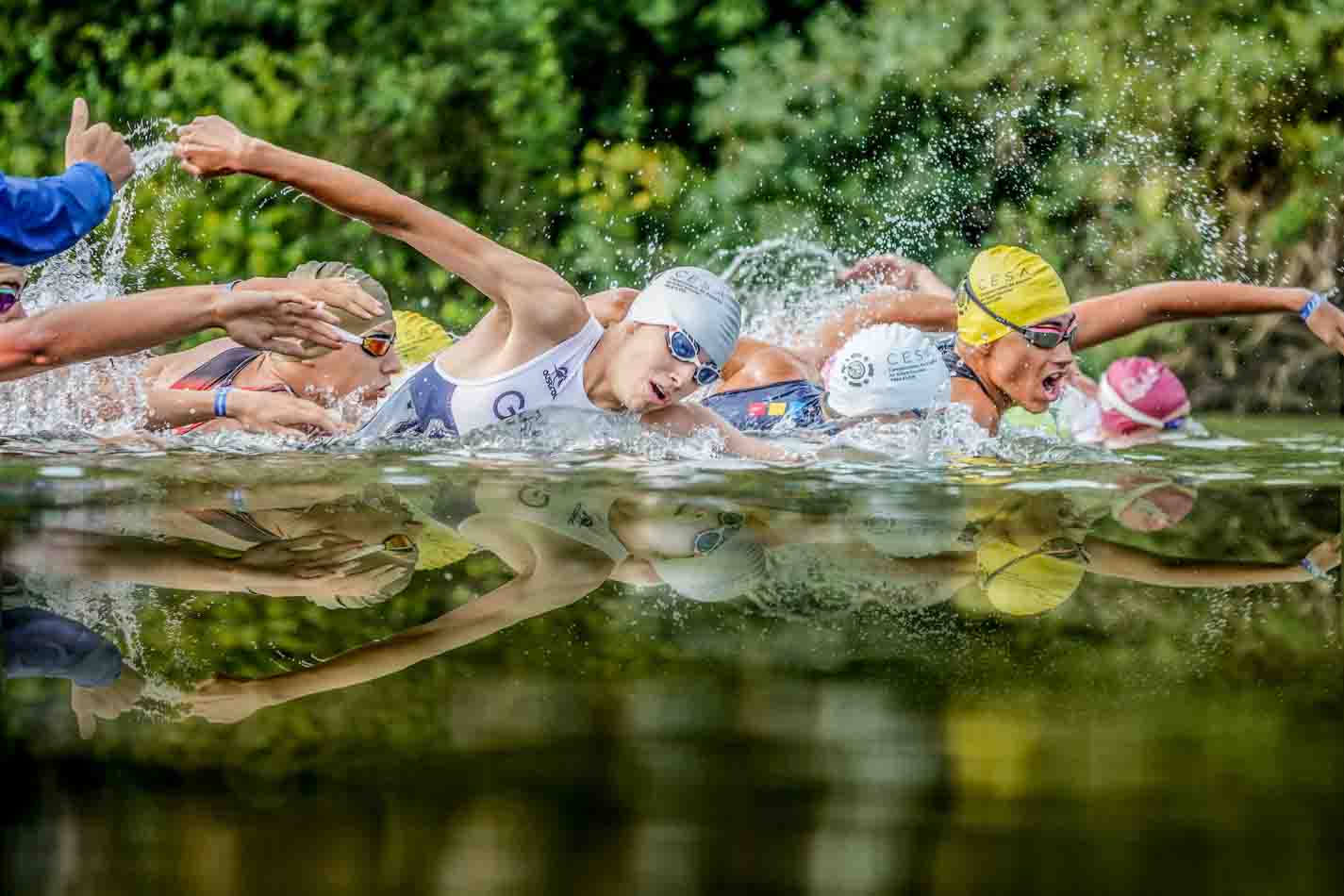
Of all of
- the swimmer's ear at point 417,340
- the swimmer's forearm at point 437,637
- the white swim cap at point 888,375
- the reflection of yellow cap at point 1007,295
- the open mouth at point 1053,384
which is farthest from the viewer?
the swimmer's ear at point 417,340

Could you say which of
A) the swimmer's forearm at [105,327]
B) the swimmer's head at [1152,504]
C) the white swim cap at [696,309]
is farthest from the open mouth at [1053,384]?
the swimmer's forearm at [105,327]

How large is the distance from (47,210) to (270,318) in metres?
0.79

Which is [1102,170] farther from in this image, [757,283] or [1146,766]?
[1146,766]

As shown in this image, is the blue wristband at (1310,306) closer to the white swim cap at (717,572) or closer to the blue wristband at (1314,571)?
the blue wristband at (1314,571)

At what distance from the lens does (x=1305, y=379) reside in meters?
11.5

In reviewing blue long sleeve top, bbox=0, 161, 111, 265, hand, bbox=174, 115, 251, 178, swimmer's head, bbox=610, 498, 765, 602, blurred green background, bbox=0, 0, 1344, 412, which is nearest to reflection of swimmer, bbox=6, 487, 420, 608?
swimmer's head, bbox=610, 498, 765, 602

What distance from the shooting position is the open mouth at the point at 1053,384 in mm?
8172

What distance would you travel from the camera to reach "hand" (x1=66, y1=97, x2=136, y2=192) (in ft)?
18.7

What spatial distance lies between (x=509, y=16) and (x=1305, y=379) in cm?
596

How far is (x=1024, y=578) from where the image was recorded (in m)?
4.41

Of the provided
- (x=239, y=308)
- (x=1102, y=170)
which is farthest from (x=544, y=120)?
(x=239, y=308)

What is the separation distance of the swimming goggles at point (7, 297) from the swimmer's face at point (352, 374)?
143cm

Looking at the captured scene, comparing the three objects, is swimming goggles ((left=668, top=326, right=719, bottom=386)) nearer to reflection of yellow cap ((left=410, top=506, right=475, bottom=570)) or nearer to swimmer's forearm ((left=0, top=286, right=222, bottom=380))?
reflection of yellow cap ((left=410, top=506, right=475, bottom=570))

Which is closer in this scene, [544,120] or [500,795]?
[500,795]
